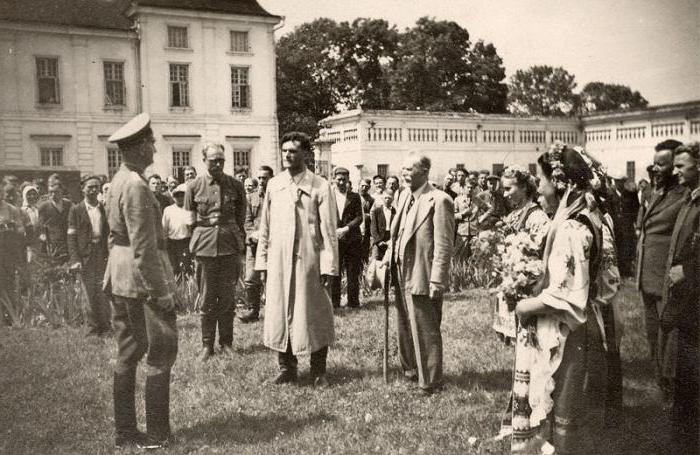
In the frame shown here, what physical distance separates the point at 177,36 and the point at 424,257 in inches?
838

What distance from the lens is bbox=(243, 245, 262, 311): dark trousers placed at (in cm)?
828

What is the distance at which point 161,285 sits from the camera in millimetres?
4141

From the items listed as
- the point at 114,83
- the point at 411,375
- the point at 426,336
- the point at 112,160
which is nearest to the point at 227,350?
the point at 411,375

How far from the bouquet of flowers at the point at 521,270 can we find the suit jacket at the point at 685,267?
1131 millimetres

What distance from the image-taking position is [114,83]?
72.3ft

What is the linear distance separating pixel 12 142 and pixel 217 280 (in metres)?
12.5

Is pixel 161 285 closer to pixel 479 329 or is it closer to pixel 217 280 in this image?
pixel 217 280

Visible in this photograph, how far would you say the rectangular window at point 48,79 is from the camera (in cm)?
1858

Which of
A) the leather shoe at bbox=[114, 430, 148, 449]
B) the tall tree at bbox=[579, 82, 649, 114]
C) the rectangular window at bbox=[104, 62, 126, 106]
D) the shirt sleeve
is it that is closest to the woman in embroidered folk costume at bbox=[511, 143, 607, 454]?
the shirt sleeve

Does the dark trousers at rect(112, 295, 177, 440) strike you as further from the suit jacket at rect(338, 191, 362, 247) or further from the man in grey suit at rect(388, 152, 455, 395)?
the suit jacket at rect(338, 191, 362, 247)

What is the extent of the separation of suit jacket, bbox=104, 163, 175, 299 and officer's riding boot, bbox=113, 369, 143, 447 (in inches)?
23.5

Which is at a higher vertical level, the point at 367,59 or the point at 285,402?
the point at 367,59

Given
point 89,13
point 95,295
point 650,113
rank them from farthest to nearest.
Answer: point 89,13 → point 650,113 → point 95,295

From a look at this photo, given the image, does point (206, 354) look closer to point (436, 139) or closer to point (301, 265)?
point (301, 265)
